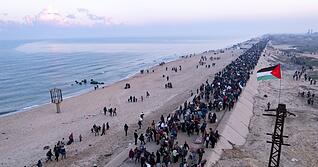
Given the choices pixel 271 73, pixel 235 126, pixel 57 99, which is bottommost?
pixel 57 99

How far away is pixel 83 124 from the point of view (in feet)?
115

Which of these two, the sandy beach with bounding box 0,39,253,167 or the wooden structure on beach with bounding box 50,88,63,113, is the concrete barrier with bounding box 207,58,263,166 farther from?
the wooden structure on beach with bounding box 50,88,63,113

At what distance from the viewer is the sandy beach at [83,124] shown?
83.8 ft

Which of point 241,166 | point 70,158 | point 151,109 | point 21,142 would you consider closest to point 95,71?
point 151,109

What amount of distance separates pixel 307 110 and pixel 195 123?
16.9 meters

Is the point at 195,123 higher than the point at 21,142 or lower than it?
higher

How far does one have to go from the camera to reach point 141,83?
2426 inches

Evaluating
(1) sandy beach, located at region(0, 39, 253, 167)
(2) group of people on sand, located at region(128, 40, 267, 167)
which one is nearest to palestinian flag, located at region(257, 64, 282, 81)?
(2) group of people on sand, located at region(128, 40, 267, 167)

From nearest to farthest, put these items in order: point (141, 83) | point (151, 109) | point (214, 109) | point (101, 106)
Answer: point (214, 109) → point (151, 109) → point (101, 106) → point (141, 83)

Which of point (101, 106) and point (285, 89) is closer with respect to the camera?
point (101, 106)

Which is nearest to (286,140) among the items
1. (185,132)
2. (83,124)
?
(185,132)

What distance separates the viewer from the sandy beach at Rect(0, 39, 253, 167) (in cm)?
2555

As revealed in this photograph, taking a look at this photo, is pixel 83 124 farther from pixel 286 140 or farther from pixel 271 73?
pixel 271 73

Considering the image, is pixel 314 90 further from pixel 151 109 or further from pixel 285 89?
pixel 151 109
